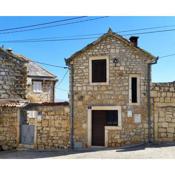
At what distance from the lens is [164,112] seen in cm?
1838

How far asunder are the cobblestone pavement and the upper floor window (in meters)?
3.72

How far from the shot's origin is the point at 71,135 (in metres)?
19.2

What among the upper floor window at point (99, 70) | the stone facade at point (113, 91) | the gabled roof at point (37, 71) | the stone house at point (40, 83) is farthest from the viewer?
the gabled roof at point (37, 71)

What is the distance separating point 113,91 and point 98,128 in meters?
2.14

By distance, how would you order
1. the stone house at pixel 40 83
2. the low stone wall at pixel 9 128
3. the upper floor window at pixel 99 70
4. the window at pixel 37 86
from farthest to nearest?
the window at pixel 37 86 < the stone house at pixel 40 83 < the low stone wall at pixel 9 128 < the upper floor window at pixel 99 70

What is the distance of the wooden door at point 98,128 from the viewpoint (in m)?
18.8

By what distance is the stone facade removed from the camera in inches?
725

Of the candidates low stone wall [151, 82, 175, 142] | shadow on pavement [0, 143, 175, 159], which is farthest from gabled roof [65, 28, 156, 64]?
shadow on pavement [0, 143, 175, 159]

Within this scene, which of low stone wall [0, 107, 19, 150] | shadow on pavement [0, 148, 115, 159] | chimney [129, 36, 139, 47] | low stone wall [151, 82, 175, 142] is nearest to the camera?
shadow on pavement [0, 148, 115, 159]

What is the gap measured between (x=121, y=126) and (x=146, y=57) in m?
3.88

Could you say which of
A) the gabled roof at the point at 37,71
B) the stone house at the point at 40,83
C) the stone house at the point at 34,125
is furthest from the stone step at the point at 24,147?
the gabled roof at the point at 37,71

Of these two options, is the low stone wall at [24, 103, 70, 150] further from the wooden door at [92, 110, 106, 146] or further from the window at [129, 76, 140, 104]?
the window at [129, 76, 140, 104]

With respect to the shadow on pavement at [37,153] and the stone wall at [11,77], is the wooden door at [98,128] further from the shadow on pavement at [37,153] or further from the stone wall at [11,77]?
the stone wall at [11,77]

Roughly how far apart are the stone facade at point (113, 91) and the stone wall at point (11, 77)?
251 inches
